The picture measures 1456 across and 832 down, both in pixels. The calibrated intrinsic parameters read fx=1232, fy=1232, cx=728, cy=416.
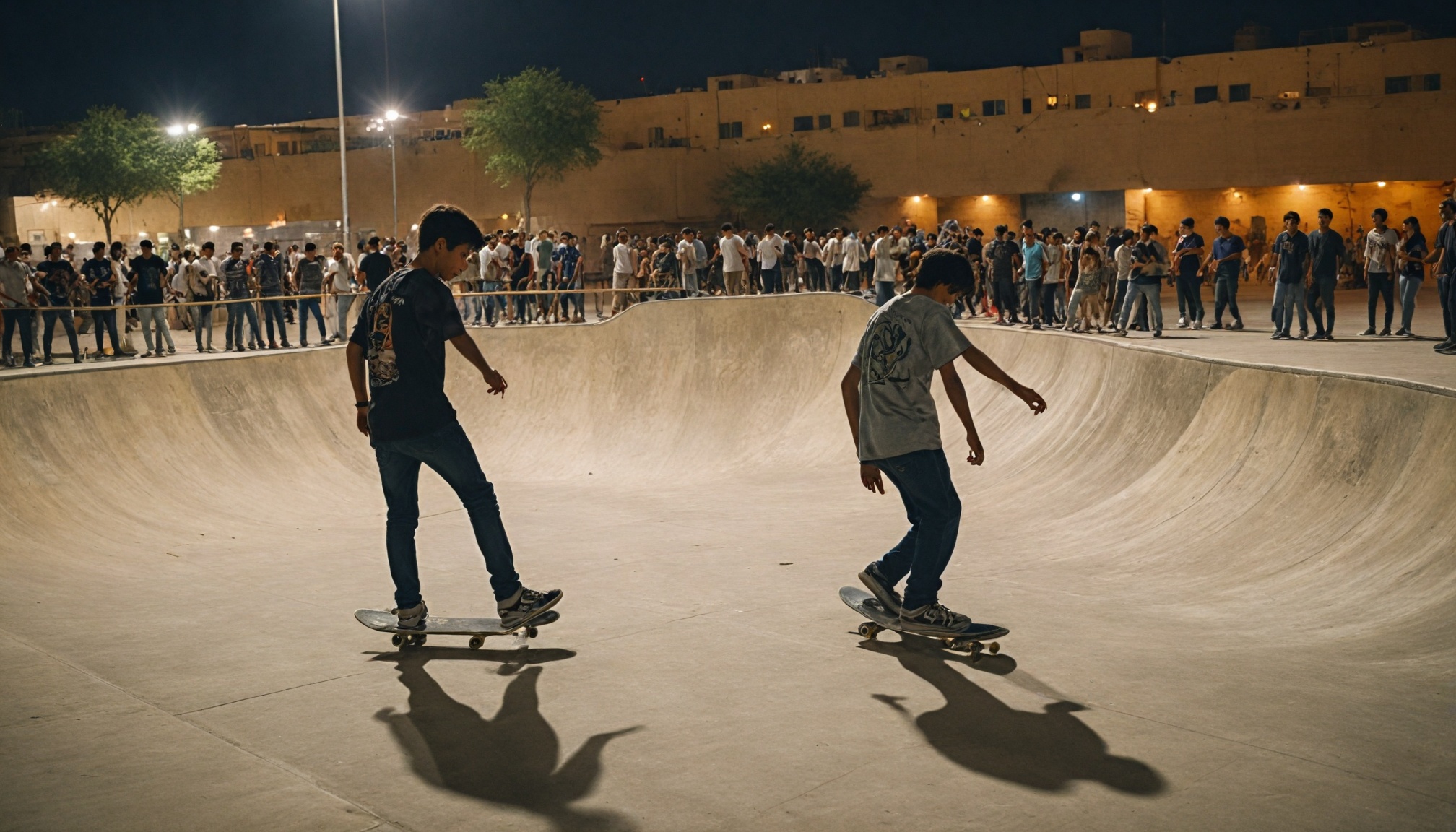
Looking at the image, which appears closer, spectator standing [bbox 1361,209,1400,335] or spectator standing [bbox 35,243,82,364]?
spectator standing [bbox 1361,209,1400,335]

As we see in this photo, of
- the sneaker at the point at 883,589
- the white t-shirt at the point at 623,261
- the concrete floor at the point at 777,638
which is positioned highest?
the white t-shirt at the point at 623,261

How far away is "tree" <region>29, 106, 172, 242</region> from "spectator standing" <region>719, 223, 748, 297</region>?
45.6m

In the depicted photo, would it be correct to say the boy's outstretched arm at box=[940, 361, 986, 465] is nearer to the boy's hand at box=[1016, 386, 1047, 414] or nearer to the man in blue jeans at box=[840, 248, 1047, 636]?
the man in blue jeans at box=[840, 248, 1047, 636]

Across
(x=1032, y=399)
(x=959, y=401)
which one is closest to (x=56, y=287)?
(x=959, y=401)

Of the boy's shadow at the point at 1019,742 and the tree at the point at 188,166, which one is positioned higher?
the tree at the point at 188,166

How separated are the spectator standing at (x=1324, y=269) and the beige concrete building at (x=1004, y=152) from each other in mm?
29523

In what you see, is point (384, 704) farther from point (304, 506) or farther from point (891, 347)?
point (304, 506)

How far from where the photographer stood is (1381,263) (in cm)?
1491

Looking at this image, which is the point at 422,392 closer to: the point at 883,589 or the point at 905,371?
the point at 905,371

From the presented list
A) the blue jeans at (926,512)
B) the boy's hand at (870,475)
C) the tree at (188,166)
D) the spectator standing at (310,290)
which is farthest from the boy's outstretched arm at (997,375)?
the tree at (188,166)

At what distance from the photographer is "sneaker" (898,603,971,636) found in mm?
5652

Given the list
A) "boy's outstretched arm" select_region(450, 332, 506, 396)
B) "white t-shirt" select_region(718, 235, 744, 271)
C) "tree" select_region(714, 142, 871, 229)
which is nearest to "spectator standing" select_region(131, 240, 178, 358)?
"white t-shirt" select_region(718, 235, 744, 271)

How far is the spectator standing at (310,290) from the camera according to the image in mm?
18719

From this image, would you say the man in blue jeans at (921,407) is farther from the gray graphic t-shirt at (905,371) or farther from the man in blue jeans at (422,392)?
the man in blue jeans at (422,392)
